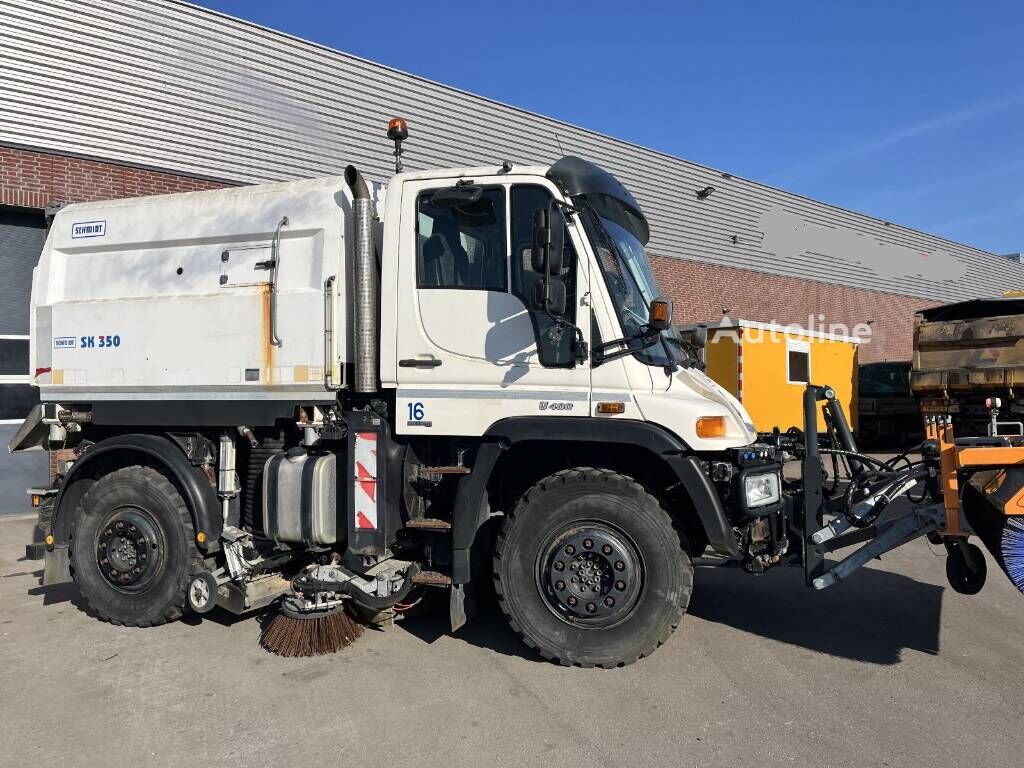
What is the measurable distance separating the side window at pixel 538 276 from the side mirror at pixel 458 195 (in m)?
0.23

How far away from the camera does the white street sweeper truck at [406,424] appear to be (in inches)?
168

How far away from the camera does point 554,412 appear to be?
4355mm

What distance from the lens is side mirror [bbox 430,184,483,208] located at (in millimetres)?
4473

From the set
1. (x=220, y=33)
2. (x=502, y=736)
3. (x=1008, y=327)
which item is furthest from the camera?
(x=1008, y=327)

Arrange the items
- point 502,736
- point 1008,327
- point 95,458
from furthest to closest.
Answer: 1. point 1008,327
2. point 95,458
3. point 502,736

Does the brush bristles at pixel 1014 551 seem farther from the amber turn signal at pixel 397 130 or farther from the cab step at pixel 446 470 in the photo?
the amber turn signal at pixel 397 130

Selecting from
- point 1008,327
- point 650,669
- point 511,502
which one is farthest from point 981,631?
point 1008,327

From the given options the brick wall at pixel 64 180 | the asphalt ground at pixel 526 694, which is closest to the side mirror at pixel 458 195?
the asphalt ground at pixel 526 694

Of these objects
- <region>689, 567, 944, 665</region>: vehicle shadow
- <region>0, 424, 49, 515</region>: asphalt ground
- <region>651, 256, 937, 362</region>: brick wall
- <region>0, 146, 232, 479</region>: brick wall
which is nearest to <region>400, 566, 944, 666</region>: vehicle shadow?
<region>689, 567, 944, 665</region>: vehicle shadow

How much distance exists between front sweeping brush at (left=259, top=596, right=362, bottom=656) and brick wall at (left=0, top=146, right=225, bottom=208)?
6.81 meters

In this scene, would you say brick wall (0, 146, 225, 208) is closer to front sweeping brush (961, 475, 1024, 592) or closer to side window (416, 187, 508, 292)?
side window (416, 187, 508, 292)

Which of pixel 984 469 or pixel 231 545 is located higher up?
pixel 984 469

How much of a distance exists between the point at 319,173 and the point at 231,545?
8.44m

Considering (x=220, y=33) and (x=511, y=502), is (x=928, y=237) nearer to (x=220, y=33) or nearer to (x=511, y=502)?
(x=220, y=33)
